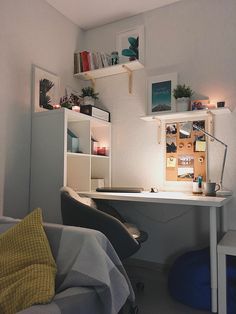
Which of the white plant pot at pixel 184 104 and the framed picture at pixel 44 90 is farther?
the framed picture at pixel 44 90

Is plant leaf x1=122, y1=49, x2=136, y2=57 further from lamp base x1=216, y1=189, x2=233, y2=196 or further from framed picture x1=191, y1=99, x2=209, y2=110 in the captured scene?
lamp base x1=216, y1=189, x2=233, y2=196

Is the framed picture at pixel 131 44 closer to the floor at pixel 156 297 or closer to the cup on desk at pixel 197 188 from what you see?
the cup on desk at pixel 197 188

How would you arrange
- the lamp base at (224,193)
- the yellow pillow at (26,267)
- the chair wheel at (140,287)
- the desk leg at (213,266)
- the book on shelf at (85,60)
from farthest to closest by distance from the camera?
1. the book on shelf at (85,60)
2. the lamp base at (224,193)
3. the chair wheel at (140,287)
4. the desk leg at (213,266)
5. the yellow pillow at (26,267)

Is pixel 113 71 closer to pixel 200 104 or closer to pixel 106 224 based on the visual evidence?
pixel 200 104

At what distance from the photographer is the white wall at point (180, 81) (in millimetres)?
2338

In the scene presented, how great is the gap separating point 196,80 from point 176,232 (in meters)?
1.40

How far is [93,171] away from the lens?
287cm

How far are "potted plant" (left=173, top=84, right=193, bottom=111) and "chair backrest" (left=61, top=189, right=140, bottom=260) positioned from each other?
1.20 meters

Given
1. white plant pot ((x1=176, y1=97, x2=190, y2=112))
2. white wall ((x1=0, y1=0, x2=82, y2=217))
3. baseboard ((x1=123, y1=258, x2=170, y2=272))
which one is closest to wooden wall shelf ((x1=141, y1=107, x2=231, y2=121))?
white plant pot ((x1=176, y1=97, x2=190, y2=112))

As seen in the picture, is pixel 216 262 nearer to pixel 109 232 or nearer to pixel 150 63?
pixel 109 232

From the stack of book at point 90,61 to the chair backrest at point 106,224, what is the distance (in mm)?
1594

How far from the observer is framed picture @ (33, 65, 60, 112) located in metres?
2.46

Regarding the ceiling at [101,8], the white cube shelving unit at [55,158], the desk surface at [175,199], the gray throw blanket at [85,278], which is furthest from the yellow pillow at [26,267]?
the ceiling at [101,8]

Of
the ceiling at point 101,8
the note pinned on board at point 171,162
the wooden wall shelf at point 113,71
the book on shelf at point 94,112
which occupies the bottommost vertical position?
the note pinned on board at point 171,162
